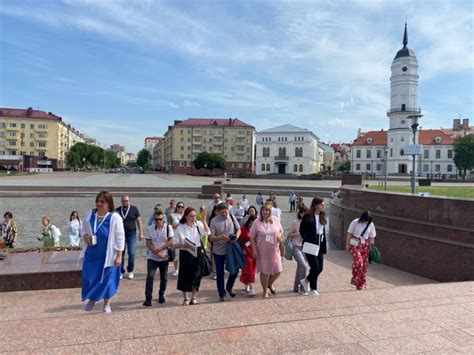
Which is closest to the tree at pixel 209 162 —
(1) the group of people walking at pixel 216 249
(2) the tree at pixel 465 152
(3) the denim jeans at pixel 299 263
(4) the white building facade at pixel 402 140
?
(4) the white building facade at pixel 402 140

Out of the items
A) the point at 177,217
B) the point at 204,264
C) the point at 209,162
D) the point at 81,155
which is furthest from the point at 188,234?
the point at 81,155

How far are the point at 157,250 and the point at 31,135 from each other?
107 meters

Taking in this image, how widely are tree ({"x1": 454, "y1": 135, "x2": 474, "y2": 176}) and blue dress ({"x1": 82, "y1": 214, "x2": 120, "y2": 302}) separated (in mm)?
81979

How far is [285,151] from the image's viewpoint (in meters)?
92.9

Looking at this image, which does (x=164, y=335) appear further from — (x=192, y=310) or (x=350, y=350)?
(x=350, y=350)

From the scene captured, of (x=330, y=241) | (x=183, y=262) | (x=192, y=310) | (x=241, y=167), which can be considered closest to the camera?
(x=192, y=310)

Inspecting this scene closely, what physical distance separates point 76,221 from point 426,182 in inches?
1262

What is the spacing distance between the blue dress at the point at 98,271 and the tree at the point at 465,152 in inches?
3228

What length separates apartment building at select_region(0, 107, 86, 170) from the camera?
94.8 meters

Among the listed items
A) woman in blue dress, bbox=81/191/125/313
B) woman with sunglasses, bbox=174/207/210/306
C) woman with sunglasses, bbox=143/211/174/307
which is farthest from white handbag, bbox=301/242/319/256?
woman in blue dress, bbox=81/191/125/313

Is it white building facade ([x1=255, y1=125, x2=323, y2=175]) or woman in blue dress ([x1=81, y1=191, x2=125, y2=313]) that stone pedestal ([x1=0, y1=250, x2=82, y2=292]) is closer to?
woman in blue dress ([x1=81, y1=191, x2=125, y2=313])

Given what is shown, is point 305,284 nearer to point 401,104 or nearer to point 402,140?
point 401,104

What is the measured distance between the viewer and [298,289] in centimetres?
627

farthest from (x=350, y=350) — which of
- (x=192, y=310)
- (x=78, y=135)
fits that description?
(x=78, y=135)
